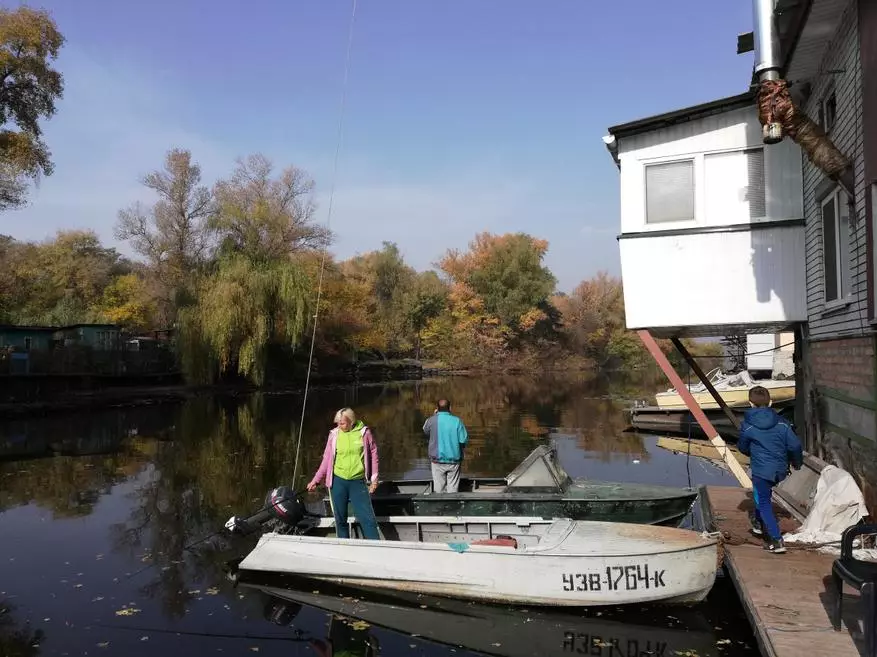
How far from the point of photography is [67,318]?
46.9 m

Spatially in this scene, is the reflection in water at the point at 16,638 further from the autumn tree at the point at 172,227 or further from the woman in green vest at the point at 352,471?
the autumn tree at the point at 172,227

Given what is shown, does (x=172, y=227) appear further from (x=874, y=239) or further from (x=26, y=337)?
(x=874, y=239)

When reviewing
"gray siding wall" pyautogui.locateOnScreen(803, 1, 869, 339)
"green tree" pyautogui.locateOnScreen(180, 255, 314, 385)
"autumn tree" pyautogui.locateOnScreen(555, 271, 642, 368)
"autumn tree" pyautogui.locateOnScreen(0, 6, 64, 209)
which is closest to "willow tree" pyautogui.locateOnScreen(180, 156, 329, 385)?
"green tree" pyautogui.locateOnScreen(180, 255, 314, 385)

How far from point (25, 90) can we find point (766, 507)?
109 ft

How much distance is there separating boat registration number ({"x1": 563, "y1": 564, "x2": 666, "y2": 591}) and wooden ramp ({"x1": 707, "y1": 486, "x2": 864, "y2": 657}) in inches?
31.2

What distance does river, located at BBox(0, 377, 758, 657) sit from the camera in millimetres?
6570

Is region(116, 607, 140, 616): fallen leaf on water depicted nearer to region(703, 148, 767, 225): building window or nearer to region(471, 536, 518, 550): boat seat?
region(471, 536, 518, 550): boat seat

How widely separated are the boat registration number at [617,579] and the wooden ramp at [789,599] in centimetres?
79

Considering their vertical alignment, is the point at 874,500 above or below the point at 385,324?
below

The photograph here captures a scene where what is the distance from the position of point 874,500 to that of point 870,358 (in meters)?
1.51

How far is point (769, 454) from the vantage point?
699 centimetres

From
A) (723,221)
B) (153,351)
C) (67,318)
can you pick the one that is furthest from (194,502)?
(67,318)

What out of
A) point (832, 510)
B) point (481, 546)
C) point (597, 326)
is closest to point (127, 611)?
point (481, 546)

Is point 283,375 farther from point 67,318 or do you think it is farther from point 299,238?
point 67,318
